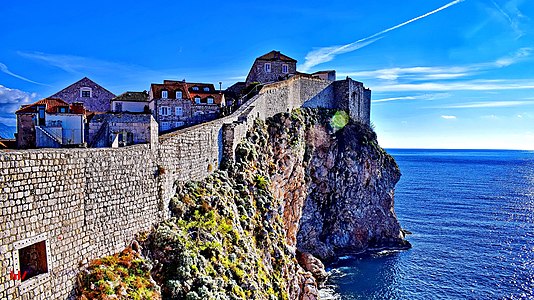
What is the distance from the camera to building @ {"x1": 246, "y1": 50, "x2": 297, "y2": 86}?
57.4 metres

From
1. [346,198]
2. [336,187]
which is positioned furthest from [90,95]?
[346,198]

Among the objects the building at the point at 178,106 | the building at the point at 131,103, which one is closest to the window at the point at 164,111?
the building at the point at 178,106

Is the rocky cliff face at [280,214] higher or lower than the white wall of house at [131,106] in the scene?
lower

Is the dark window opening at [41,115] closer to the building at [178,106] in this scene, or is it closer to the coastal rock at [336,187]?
the building at [178,106]

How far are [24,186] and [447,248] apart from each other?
2260 inches

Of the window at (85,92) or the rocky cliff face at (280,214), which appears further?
the window at (85,92)

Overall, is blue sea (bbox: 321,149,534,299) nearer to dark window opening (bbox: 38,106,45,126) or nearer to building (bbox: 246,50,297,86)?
building (bbox: 246,50,297,86)

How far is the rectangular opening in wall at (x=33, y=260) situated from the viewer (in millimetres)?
12086

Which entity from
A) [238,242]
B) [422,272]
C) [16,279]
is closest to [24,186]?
[16,279]

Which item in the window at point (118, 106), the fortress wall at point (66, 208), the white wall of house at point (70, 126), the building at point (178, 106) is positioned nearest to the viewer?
the fortress wall at point (66, 208)

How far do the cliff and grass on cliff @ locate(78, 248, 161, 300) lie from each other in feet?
2.65

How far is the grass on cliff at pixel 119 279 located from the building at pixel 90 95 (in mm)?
26060

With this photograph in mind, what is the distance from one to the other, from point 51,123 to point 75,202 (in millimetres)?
14698

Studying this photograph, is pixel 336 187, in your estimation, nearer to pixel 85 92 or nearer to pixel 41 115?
pixel 85 92
